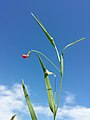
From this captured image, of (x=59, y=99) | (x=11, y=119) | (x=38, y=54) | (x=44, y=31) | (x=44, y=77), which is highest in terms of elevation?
(x=44, y=31)

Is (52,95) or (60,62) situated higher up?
(60,62)

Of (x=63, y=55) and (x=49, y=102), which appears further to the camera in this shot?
(x=63, y=55)

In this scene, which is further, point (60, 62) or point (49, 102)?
point (60, 62)

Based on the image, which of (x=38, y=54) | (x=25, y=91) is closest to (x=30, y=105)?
(x=25, y=91)

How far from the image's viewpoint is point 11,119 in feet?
2.68

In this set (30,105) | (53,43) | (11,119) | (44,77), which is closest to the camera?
(11,119)

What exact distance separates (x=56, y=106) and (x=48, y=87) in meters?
0.10

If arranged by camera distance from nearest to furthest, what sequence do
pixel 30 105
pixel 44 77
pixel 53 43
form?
pixel 30 105 → pixel 44 77 → pixel 53 43

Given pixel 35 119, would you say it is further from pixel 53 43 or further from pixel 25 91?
pixel 53 43

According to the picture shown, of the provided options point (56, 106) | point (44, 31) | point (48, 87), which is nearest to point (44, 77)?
point (48, 87)

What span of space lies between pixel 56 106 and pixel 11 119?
25cm

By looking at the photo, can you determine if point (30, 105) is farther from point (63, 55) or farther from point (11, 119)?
point (63, 55)

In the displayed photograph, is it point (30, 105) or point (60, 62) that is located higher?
point (60, 62)

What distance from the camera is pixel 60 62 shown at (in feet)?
3.54
